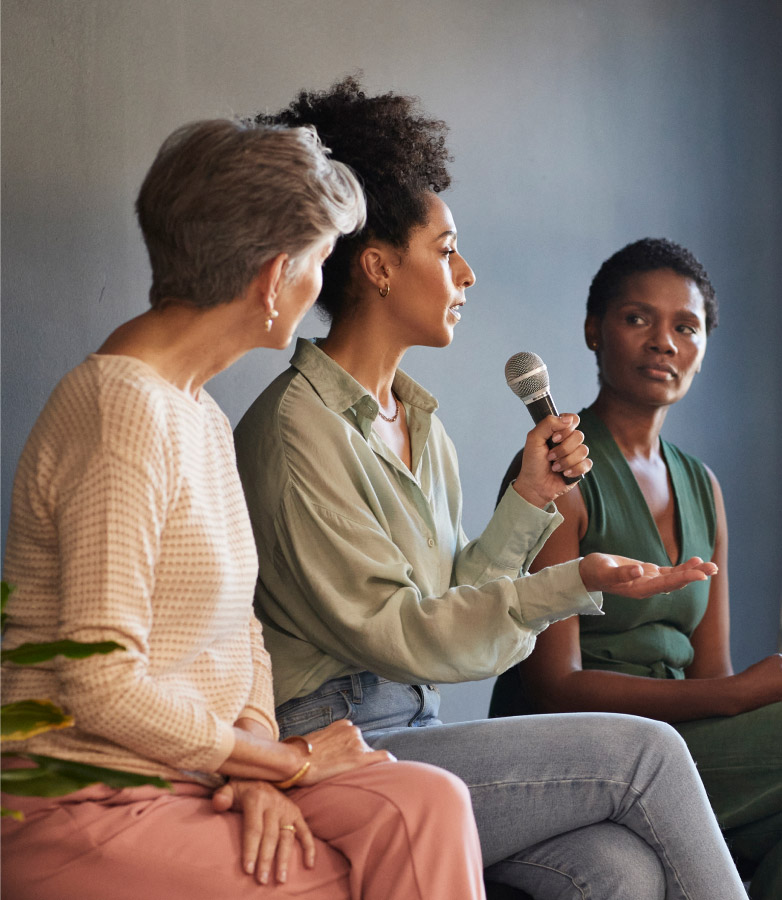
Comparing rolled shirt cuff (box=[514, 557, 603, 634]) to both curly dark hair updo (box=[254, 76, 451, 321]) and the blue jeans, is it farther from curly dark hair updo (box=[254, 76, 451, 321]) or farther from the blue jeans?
curly dark hair updo (box=[254, 76, 451, 321])

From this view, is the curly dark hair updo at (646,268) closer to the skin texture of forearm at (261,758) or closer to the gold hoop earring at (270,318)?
the gold hoop earring at (270,318)

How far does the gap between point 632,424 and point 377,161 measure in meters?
0.86

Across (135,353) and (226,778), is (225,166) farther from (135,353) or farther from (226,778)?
(226,778)

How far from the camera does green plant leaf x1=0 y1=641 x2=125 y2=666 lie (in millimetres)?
1080

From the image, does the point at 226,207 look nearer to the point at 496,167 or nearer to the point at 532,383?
the point at 532,383

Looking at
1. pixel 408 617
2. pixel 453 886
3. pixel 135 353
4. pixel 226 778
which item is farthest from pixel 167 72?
pixel 453 886

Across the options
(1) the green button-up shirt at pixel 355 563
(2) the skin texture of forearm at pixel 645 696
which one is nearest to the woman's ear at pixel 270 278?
(1) the green button-up shirt at pixel 355 563

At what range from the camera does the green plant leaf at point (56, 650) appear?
3.54ft

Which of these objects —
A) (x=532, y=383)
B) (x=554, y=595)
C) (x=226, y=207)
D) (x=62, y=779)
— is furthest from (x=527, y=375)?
(x=62, y=779)

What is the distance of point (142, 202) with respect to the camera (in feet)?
4.53

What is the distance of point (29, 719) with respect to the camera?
3.62ft

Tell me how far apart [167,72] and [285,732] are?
1.24 m

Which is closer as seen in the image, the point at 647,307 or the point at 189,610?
the point at 189,610

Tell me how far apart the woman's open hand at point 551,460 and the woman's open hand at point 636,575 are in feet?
0.72
